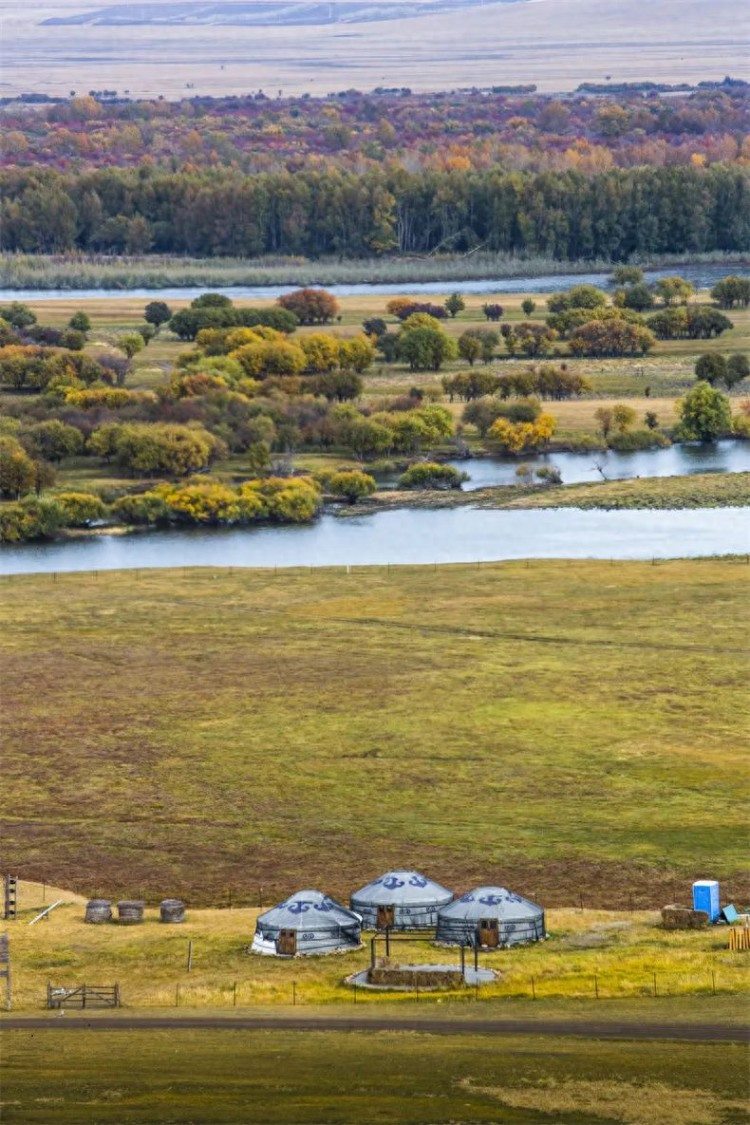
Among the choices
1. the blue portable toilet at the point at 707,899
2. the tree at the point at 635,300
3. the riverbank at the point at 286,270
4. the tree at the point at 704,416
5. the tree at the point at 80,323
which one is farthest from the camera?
the riverbank at the point at 286,270

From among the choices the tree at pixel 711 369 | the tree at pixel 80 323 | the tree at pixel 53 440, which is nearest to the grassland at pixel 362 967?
the tree at pixel 53 440

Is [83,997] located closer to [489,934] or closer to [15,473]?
[489,934]

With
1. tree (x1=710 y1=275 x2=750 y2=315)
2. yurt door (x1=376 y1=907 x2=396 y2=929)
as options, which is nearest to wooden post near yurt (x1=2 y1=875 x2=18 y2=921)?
yurt door (x1=376 y1=907 x2=396 y2=929)

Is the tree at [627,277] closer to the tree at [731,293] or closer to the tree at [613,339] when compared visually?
the tree at [731,293]

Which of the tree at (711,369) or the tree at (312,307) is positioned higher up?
the tree at (312,307)

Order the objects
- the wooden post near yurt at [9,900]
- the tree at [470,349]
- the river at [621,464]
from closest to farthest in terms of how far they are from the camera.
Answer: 1. the wooden post near yurt at [9,900]
2. the river at [621,464]
3. the tree at [470,349]

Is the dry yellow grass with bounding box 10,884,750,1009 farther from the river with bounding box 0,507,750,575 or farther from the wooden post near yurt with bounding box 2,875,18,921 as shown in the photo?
the river with bounding box 0,507,750,575

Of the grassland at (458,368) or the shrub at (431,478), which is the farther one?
the grassland at (458,368)

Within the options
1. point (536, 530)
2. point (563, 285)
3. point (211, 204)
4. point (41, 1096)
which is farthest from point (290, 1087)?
point (211, 204)
